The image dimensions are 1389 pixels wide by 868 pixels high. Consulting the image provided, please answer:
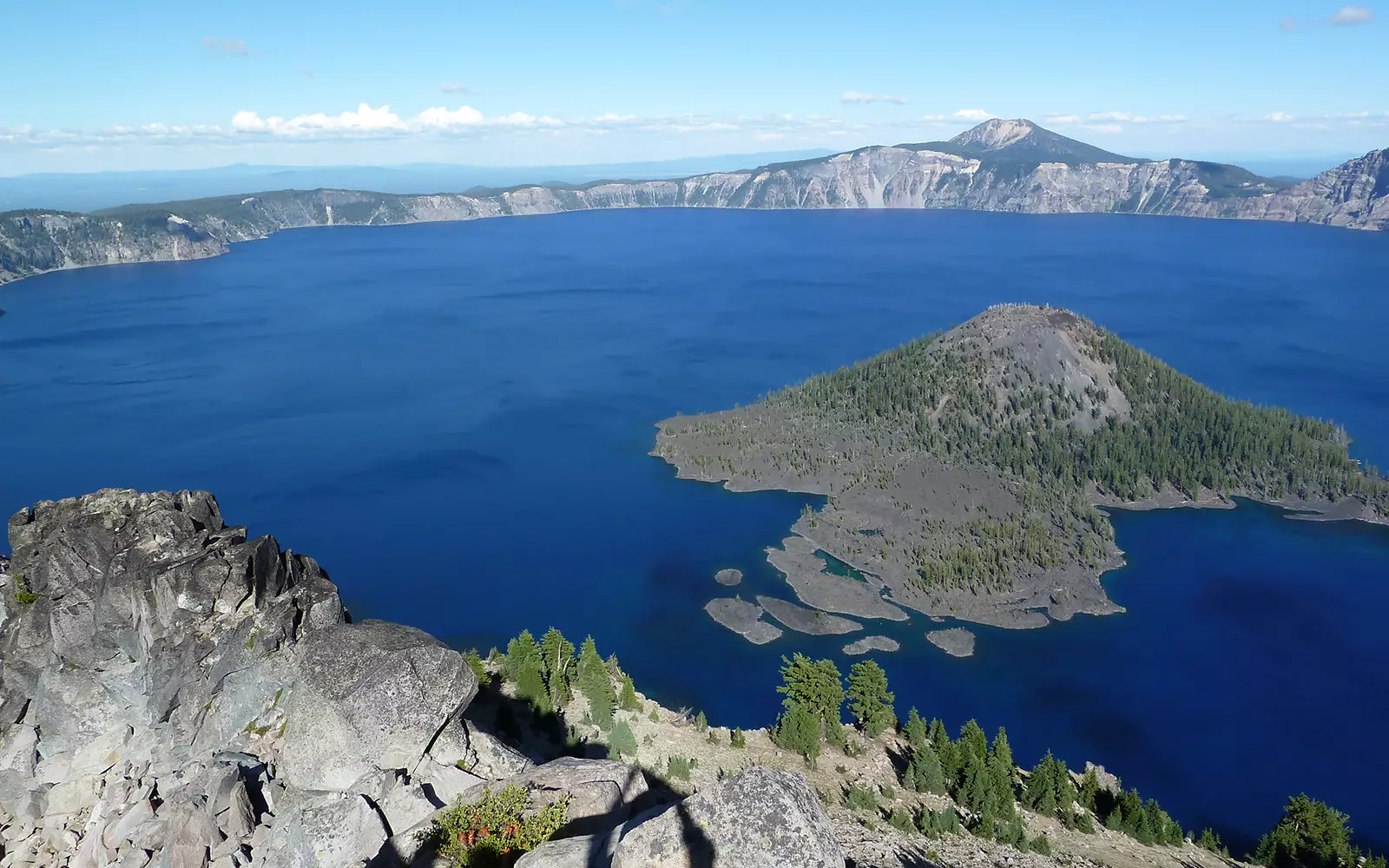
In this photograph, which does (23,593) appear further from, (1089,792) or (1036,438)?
(1036,438)

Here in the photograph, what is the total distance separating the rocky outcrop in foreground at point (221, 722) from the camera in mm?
23266

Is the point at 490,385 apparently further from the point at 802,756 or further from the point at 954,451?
the point at 802,756

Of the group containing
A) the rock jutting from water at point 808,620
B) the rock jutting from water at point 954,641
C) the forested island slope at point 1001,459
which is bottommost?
the rock jutting from water at point 954,641

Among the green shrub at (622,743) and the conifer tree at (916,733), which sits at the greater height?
the green shrub at (622,743)

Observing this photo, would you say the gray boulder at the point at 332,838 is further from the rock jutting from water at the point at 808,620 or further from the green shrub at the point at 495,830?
the rock jutting from water at the point at 808,620

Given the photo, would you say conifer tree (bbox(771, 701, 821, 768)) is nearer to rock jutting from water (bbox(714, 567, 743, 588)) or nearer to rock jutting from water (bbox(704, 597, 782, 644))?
rock jutting from water (bbox(704, 597, 782, 644))

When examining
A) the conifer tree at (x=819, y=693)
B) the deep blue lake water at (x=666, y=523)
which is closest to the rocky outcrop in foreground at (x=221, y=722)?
the conifer tree at (x=819, y=693)

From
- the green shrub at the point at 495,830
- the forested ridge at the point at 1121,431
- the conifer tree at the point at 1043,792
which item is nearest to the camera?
the green shrub at the point at 495,830

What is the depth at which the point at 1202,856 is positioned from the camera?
3984 centimetres

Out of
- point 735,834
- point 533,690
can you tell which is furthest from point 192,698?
point 735,834

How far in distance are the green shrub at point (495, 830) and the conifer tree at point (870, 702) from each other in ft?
100

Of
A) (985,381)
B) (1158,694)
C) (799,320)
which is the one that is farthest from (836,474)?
(799,320)

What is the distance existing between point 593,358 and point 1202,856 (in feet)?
433

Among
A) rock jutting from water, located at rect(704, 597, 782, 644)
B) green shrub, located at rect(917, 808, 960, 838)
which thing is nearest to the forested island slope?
rock jutting from water, located at rect(704, 597, 782, 644)
